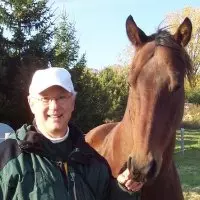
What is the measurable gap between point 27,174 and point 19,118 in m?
12.3

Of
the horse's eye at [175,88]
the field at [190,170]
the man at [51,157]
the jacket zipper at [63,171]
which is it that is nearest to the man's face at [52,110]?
the man at [51,157]

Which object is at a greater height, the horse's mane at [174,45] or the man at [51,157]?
the horse's mane at [174,45]

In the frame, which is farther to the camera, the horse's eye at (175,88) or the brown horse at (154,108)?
the horse's eye at (175,88)

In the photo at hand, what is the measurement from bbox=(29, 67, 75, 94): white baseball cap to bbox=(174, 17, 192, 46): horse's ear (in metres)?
1.72

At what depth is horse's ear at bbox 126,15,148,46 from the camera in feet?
12.2

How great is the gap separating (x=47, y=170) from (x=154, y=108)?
4.06 ft

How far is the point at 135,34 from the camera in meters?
3.72

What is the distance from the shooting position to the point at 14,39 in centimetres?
1432

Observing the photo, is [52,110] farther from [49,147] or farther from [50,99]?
[49,147]

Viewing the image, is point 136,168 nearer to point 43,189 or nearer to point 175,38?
point 43,189

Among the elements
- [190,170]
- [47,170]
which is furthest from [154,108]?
[190,170]

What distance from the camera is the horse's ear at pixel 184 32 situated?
3.69m

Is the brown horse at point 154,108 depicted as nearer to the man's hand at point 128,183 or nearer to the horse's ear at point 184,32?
the horse's ear at point 184,32

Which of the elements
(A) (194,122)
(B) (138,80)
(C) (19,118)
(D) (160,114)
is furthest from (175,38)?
(A) (194,122)
